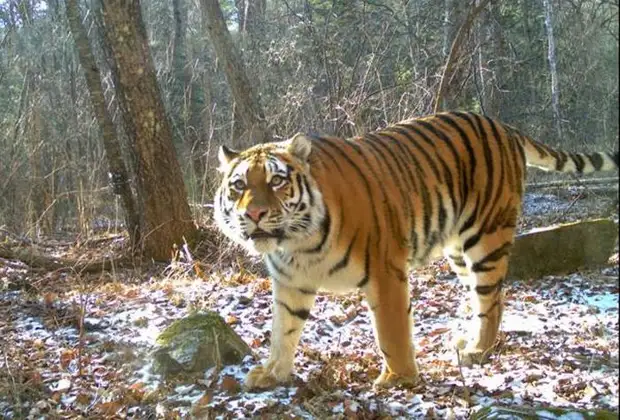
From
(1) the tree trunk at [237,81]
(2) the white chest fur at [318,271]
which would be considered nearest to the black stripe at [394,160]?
(2) the white chest fur at [318,271]

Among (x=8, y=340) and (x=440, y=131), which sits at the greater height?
(x=440, y=131)

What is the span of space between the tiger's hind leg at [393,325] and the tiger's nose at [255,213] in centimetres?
79

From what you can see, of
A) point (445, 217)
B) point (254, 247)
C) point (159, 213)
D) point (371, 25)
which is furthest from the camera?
point (371, 25)

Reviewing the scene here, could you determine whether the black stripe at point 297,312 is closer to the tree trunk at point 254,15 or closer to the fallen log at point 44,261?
the fallen log at point 44,261

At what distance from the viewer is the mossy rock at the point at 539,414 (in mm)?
2812

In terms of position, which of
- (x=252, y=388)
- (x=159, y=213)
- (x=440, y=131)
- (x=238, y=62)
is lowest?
(x=252, y=388)

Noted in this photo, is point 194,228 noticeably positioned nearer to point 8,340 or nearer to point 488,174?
point 8,340

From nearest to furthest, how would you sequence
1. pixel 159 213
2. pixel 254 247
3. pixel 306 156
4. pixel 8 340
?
1. pixel 254 247
2. pixel 306 156
3. pixel 8 340
4. pixel 159 213

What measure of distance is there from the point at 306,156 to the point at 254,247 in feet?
2.17

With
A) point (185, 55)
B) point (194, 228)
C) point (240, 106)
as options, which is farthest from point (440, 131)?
point (185, 55)

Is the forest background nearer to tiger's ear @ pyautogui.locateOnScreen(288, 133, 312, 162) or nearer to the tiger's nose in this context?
tiger's ear @ pyautogui.locateOnScreen(288, 133, 312, 162)

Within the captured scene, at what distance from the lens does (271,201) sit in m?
3.73

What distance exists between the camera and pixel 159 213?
28.7 ft

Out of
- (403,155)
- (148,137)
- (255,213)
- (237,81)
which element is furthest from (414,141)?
(237,81)
